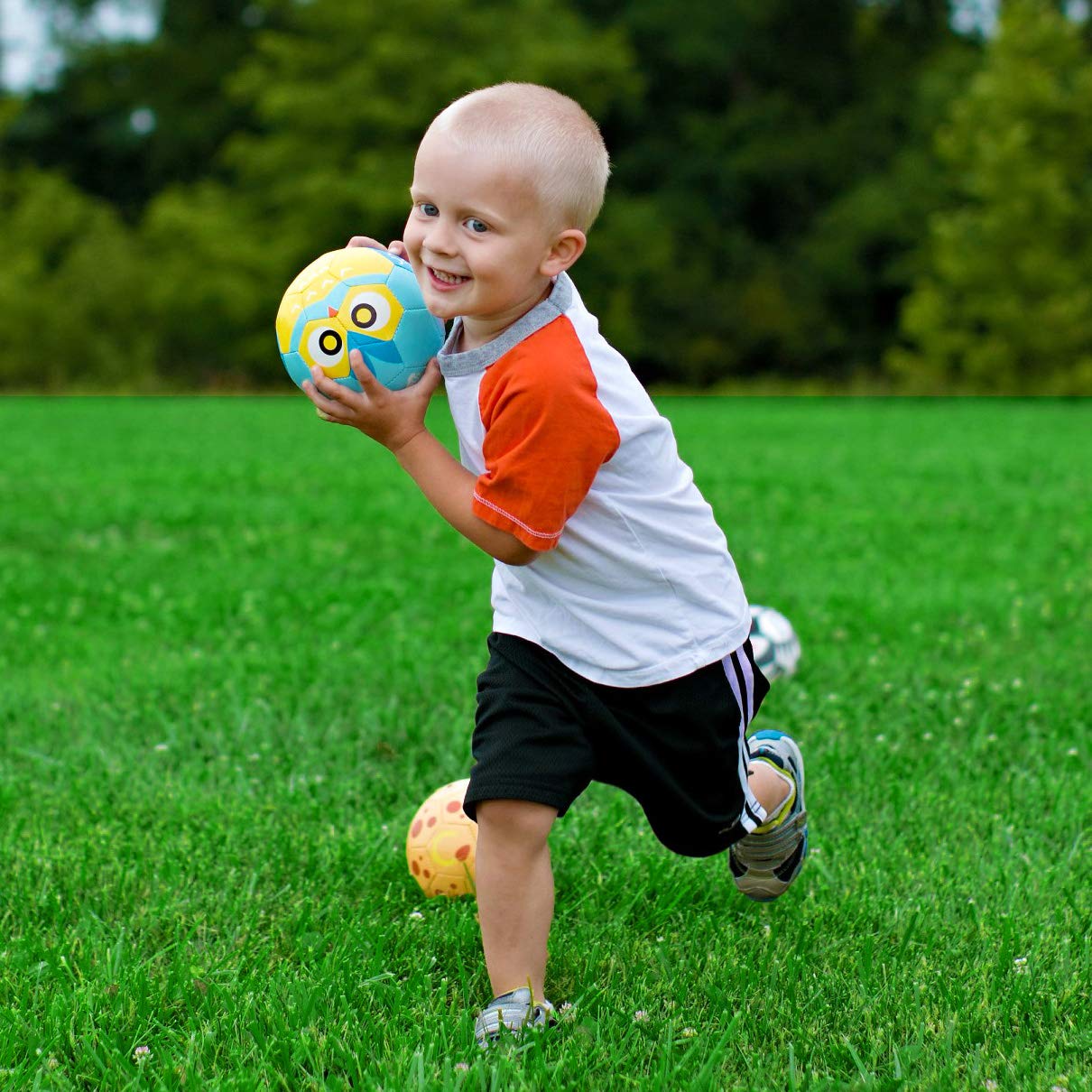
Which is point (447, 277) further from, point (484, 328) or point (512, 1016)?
point (512, 1016)

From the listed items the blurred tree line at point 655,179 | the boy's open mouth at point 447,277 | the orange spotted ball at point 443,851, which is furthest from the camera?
the blurred tree line at point 655,179

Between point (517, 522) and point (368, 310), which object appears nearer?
point (517, 522)

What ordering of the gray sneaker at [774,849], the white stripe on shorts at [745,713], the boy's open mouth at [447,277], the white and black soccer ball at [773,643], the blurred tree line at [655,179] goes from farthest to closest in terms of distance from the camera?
the blurred tree line at [655,179] → the white and black soccer ball at [773,643] → the gray sneaker at [774,849] → the white stripe on shorts at [745,713] → the boy's open mouth at [447,277]

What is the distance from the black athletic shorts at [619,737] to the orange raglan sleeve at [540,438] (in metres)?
0.36

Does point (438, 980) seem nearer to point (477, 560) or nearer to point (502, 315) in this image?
point (502, 315)

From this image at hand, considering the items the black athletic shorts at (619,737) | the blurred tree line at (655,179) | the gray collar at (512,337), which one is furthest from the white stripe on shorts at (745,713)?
the blurred tree line at (655,179)

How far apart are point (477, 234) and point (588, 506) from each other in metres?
0.55

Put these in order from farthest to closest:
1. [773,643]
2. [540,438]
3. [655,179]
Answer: [655,179] < [773,643] < [540,438]

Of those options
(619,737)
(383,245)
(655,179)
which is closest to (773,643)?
(619,737)

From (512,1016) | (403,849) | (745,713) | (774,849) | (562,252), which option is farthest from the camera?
(403,849)

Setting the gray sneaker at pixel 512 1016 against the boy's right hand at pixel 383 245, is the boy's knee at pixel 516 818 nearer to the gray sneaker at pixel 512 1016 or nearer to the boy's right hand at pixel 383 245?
the gray sneaker at pixel 512 1016

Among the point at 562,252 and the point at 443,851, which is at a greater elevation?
the point at 562,252

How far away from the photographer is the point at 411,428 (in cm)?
266

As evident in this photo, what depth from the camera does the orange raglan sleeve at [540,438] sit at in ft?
8.00
